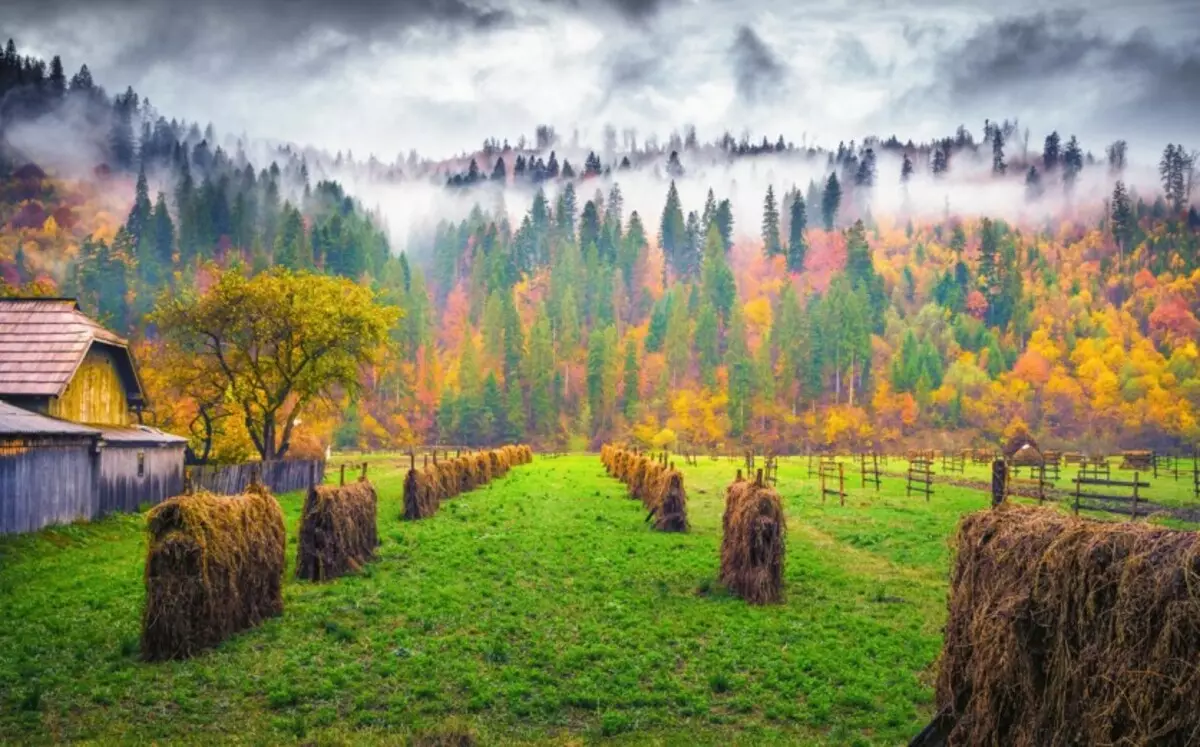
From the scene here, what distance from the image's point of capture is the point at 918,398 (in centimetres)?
12288

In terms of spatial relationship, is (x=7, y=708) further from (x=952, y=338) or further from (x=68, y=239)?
(x=68, y=239)

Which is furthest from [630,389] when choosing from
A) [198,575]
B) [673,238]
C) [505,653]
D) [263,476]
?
[198,575]

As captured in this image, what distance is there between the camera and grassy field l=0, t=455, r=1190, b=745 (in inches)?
398

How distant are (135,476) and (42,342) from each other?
651 cm

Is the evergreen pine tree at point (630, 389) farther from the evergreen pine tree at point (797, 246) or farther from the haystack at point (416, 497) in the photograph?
the haystack at point (416, 497)

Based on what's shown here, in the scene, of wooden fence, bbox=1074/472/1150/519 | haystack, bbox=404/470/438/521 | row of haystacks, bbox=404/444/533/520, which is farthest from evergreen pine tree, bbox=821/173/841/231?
haystack, bbox=404/470/438/521

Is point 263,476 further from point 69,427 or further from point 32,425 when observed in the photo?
point 32,425

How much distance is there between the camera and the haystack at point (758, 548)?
1652 cm

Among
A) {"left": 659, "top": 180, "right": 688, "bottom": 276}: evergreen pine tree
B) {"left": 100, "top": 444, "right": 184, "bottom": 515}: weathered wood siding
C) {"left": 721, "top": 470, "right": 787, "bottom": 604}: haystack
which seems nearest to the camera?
{"left": 721, "top": 470, "right": 787, "bottom": 604}: haystack

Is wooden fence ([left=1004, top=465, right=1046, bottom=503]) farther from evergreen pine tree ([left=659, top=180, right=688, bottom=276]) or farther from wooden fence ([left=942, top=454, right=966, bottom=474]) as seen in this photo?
evergreen pine tree ([left=659, top=180, right=688, bottom=276])

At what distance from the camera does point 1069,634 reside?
676cm

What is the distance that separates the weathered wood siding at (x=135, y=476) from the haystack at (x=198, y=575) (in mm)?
17640

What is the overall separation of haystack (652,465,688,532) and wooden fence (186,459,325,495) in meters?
15.0

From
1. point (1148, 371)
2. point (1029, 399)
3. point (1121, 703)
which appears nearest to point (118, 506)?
point (1121, 703)
